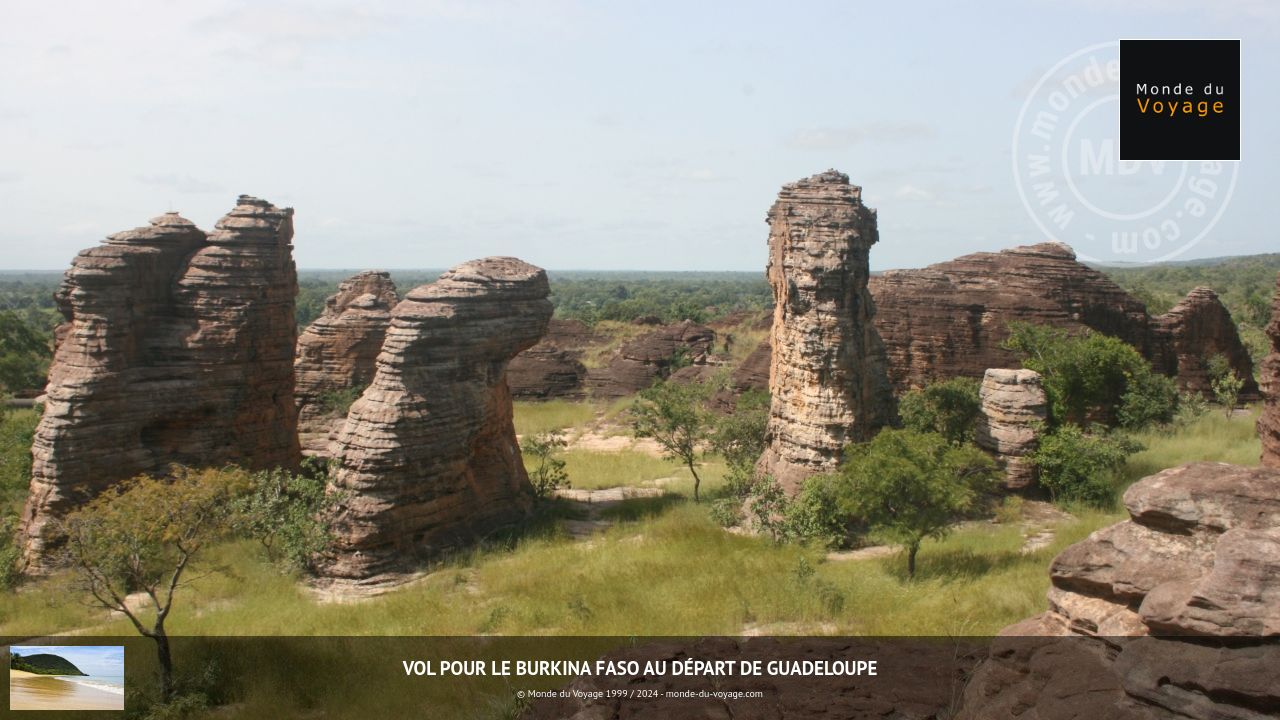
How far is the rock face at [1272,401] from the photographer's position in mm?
10930

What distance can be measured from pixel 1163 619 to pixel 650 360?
33.1m

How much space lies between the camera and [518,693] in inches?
329

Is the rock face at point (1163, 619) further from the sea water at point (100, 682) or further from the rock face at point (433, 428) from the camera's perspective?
the rock face at point (433, 428)

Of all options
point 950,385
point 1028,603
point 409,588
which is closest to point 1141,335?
point 950,385

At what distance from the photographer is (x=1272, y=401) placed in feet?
37.5

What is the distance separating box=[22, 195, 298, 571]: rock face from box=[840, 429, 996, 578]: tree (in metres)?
13.5

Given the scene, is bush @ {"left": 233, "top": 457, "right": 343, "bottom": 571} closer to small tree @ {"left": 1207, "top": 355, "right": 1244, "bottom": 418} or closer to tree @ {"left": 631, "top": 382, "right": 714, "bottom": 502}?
tree @ {"left": 631, "top": 382, "right": 714, "bottom": 502}

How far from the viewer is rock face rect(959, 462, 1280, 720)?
491 centimetres

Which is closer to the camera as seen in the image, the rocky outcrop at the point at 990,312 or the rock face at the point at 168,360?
the rock face at the point at 168,360

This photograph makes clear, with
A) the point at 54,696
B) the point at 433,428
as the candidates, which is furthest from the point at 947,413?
the point at 54,696

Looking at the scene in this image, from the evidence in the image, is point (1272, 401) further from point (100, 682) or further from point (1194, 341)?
point (1194, 341)

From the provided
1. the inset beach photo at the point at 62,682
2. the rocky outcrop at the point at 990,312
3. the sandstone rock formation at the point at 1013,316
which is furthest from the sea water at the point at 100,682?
the rocky outcrop at the point at 990,312

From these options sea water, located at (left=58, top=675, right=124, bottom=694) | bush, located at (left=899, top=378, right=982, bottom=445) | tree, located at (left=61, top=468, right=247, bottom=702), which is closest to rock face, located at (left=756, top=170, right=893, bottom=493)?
bush, located at (left=899, top=378, right=982, bottom=445)

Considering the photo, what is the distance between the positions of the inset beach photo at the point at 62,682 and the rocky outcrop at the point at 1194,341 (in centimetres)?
3126
